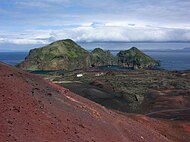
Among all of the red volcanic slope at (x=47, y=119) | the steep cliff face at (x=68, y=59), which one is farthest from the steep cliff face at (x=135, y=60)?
the red volcanic slope at (x=47, y=119)

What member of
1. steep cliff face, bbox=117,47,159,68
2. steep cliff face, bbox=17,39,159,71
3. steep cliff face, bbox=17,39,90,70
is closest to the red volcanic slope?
steep cliff face, bbox=17,39,90,70

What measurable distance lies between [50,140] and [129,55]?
17756 cm

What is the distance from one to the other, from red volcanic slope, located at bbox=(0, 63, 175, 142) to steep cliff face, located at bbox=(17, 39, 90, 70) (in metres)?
140

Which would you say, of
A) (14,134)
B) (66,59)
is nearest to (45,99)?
(14,134)

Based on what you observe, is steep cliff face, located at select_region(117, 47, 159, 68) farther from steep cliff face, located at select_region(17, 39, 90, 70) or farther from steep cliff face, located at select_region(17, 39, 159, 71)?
steep cliff face, located at select_region(17, 39, 90, 70)

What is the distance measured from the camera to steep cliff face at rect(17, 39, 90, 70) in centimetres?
16850

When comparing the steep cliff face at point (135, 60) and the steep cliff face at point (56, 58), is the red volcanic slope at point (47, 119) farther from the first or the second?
the steep cliff face at point (135, 60)

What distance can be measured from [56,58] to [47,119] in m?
Answer: 151

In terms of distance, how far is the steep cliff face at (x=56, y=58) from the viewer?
168m

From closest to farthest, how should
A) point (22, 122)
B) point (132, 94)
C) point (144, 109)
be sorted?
point (22, 122)
point (144, 109)
point (132, 94)

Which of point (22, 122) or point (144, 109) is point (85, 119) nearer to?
point (22, 122)

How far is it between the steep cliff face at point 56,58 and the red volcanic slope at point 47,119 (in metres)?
140

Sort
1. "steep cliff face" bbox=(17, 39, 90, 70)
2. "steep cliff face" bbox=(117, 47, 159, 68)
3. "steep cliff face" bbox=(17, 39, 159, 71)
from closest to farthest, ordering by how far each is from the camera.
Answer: "steep cliff face" bbox=(17, 39, 90, 70) < "steep cliff face" bbox=(17, 39, 159, 71) < "steep cliff face" bbox=(117, 47, 159, 68)

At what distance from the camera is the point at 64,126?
819 inches
